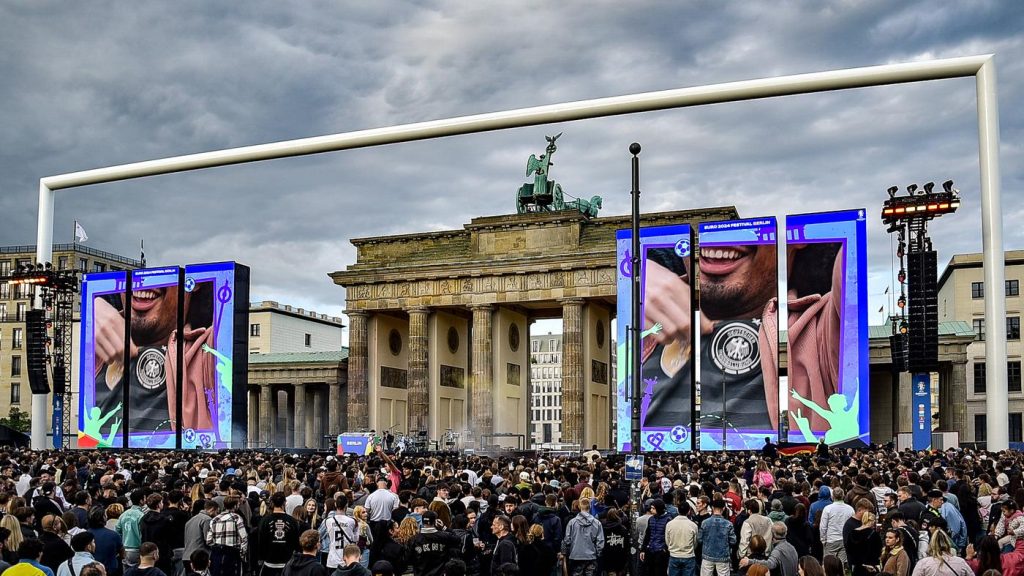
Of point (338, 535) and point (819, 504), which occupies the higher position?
point (819, 504)

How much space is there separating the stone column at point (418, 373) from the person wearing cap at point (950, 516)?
188 ft

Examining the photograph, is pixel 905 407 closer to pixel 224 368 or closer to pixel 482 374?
pixel 482 374

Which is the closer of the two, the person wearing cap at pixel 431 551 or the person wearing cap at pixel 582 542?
the person wearing cap at pixel 431 551

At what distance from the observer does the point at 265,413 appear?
295 ft

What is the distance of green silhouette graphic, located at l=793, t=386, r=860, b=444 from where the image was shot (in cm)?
4344

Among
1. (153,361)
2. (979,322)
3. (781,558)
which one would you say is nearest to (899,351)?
(781,558)

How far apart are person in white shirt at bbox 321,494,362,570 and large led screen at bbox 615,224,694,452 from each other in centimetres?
3506

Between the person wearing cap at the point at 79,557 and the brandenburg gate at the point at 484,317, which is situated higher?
the brandenburg gate at the point at 484,317

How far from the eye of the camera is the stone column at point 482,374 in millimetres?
69375

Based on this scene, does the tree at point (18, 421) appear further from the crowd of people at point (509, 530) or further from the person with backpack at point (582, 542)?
the person with backpack at point (582, 542)

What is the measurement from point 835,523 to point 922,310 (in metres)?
21.0

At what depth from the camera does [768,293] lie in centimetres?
4756

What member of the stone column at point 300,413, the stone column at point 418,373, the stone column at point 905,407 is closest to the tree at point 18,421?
the stone column at point 300,413

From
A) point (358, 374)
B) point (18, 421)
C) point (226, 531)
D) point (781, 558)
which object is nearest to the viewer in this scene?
point (781, 558)
